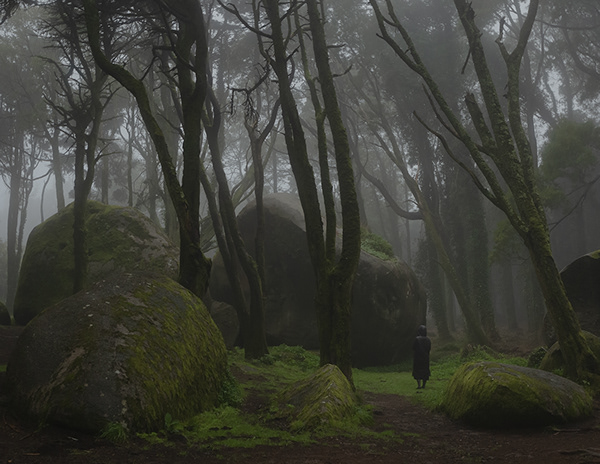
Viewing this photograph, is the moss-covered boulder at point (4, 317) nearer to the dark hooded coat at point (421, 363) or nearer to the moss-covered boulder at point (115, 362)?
the moss-covered boulder at point (115, 362)

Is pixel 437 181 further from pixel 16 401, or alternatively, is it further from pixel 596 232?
pixel 16 401

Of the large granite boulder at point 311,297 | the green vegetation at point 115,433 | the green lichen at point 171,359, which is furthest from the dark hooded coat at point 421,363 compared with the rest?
the green vegetation at point 115,433

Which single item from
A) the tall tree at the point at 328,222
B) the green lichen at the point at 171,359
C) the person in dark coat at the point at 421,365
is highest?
the tall tree at the point at 328,222

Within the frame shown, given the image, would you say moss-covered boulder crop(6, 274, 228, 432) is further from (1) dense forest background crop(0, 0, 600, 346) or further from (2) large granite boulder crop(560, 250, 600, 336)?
(1) dense forest background crop(0, 0, 600, 346)

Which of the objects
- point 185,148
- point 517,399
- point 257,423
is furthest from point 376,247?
point 257,423

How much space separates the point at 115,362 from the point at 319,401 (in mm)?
2144

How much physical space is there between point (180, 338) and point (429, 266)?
16550mm

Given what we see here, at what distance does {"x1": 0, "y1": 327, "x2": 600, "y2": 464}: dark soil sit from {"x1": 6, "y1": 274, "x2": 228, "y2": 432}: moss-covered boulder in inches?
7.6

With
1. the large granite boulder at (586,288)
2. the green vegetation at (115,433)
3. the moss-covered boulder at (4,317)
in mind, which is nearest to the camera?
the green vegetation at (115,433)

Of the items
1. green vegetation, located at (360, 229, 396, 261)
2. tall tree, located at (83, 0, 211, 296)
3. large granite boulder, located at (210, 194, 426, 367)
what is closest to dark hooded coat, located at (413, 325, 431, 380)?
large granite boulder, located at (210, 194, 426, 367)

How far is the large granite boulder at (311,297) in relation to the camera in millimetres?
14055

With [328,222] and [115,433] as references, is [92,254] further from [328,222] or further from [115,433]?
[115,433]

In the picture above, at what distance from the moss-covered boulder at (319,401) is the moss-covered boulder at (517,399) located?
1.36 m

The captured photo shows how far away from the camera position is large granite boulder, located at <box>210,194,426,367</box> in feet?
46.1
